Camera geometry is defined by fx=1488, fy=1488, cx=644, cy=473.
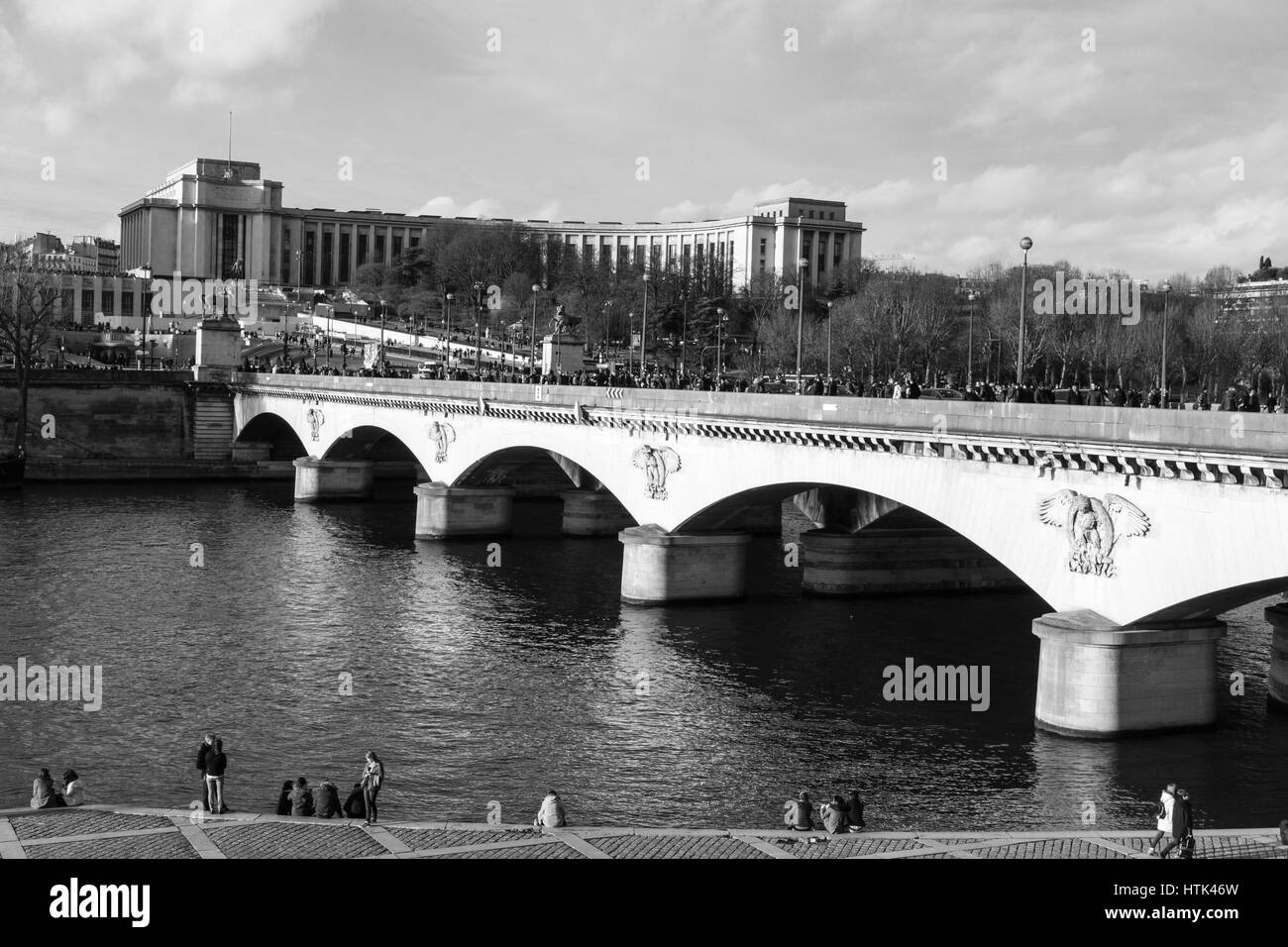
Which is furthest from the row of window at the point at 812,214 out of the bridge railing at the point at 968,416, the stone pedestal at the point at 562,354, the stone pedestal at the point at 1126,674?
the stone pedestal at the point at 1126,674

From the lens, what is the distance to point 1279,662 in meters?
31.7

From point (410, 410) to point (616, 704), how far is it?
113 feet

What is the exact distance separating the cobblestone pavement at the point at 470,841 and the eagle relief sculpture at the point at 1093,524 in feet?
26.0

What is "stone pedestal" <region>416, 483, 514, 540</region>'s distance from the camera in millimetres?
60156

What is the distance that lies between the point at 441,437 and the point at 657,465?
63.0 feet

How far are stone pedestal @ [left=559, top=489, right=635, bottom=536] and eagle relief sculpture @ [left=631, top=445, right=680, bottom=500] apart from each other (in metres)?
15.6

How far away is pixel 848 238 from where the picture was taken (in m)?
187

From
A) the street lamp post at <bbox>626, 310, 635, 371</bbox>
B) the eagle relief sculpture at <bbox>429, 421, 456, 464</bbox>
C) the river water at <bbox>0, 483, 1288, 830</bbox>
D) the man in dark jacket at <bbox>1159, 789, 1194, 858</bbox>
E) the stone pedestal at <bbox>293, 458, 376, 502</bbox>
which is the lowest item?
the river water at <bbox>0, 483, 1288, 830</bbox>

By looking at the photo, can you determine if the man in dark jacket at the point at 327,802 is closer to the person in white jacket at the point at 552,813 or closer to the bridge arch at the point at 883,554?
the person in white jacket at the point at 552,813

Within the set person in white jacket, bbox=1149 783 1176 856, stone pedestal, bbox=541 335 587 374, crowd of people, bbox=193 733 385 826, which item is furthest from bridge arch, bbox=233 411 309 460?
person in white jacket, bbox=1149 783 1176 856

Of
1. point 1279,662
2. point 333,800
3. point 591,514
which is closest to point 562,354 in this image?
point 591,514

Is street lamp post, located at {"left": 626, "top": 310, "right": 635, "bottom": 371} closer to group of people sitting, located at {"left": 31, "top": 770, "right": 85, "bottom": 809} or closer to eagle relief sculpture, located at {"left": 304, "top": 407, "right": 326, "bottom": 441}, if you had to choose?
eagle relief sculpture, located at {"left": 304, "top": 407, "right": 326, "bottom": 441}

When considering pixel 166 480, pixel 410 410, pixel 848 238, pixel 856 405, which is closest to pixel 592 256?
→ pixel 848 238
